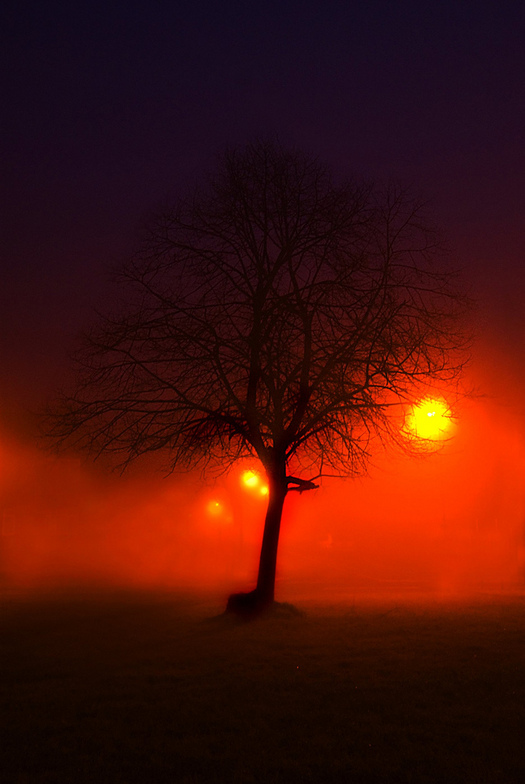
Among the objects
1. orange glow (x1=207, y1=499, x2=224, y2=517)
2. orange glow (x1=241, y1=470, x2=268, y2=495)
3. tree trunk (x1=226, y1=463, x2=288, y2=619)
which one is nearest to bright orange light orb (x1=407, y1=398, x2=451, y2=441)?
tree trunk (x1=226, y1=463, x2=288, y2=619)

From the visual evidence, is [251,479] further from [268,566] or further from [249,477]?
[268,566]

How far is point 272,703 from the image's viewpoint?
7.57 meters

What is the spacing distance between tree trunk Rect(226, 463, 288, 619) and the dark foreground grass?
2.95ft

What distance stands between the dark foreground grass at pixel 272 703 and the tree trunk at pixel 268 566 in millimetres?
898

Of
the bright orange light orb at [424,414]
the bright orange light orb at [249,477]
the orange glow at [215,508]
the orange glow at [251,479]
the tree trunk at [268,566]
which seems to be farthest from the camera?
the orange glow at [215,508]

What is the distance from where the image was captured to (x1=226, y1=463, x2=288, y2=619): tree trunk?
14261 mm

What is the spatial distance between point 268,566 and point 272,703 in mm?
7087

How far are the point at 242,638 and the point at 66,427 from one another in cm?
521

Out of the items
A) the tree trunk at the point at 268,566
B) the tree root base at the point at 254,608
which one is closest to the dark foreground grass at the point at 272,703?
the tree root base at the point at 254,608

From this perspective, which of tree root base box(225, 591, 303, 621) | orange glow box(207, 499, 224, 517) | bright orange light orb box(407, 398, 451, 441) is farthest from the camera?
orange glow box(207, 499, 224, 517)

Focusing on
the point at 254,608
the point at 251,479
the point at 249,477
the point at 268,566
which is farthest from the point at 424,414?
the point at 251,479

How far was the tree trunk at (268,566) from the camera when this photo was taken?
1426 centimetres

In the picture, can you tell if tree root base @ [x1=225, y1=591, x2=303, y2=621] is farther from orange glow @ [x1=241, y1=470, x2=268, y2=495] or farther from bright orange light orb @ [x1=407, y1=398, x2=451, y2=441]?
orange glow @ [x1=241, y1=470, x2=268, y2=495]

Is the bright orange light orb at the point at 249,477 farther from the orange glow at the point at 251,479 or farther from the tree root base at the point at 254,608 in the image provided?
the tree root base at the point at 254,608
